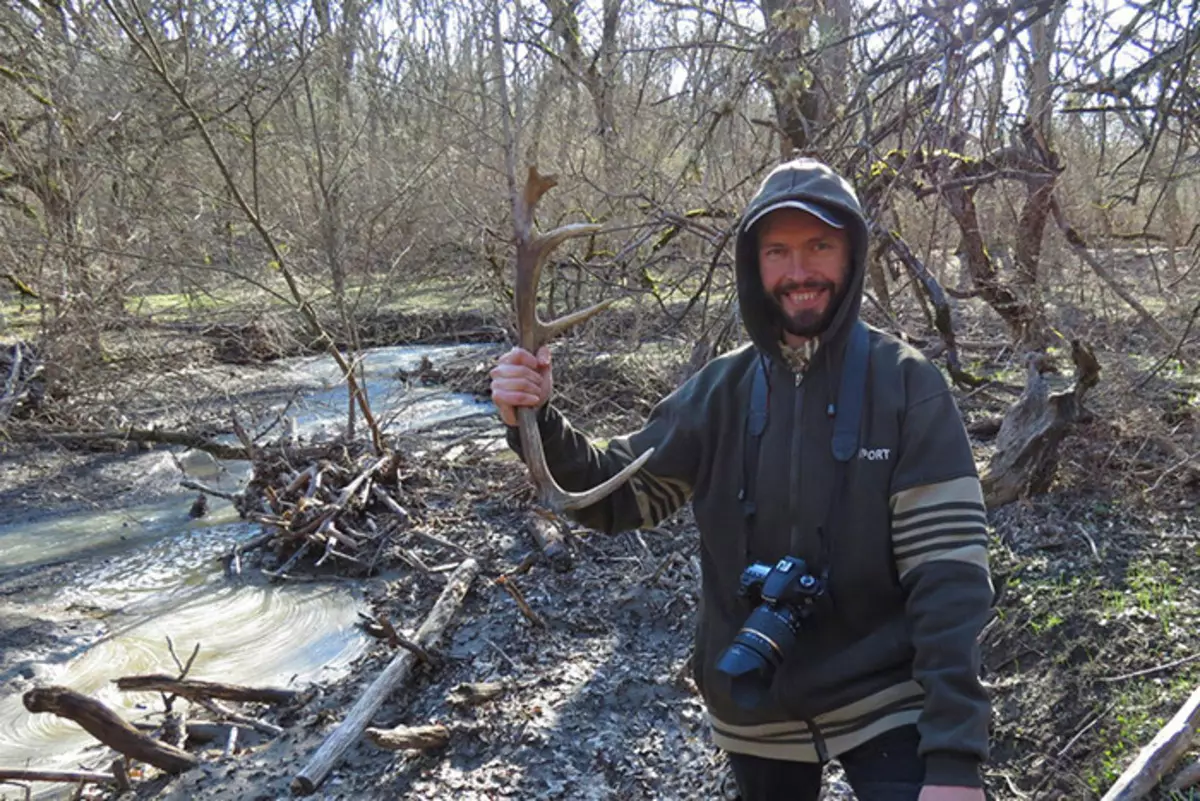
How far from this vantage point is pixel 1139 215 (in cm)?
950

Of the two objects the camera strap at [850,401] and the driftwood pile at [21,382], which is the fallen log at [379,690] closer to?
the camera strap at [850,401]

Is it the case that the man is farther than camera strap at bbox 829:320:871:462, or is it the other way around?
camera strap at bbox 829:320:871:462

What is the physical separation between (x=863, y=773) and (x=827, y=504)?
0.67 metres

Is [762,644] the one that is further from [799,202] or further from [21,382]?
[21,382]

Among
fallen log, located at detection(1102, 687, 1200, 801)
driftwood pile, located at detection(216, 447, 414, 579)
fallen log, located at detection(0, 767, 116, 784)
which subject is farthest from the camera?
driftwood pile, located at detection(216, 447, 414, 579)

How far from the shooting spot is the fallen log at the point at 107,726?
381 centimetres

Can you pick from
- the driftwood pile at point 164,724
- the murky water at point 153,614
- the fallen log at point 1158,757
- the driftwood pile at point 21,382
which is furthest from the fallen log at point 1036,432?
the driftwood pile at point 21,382

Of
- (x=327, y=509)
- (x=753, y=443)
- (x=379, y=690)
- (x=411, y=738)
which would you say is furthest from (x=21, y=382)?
(x=753, y=443)

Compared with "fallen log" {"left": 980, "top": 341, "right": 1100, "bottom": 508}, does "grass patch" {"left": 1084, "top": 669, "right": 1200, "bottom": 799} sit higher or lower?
lower

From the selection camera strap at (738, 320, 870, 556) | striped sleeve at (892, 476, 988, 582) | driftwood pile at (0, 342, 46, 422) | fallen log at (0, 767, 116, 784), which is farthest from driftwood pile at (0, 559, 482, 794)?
driftwood pile at (0, 342, 46, 422)

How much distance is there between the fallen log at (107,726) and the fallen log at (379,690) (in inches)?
28.8

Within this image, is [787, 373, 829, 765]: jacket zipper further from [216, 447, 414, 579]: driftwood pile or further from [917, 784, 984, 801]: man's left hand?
[216, 447, 414, 579]: driftwood pile

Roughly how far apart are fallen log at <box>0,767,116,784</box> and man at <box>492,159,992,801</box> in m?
3.15

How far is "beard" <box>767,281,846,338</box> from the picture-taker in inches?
90.3
